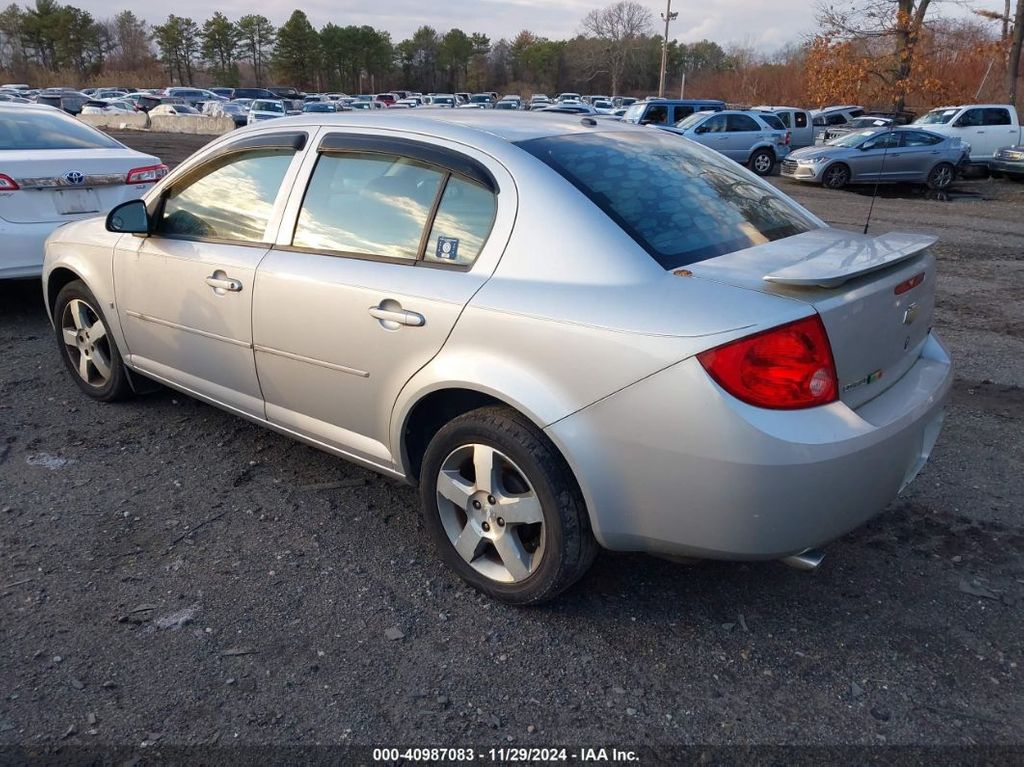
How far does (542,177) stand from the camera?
9.38 ft

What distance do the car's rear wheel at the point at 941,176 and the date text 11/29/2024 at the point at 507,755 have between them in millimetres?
18748

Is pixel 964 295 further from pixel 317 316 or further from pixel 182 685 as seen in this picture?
pixel 182 685

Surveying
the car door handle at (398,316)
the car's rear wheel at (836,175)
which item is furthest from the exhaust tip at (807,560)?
the car's rear wheel at (836,175)

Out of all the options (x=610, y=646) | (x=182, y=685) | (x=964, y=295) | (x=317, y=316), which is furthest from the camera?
(x=964, y=295)

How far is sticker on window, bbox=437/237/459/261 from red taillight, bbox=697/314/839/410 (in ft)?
3.45

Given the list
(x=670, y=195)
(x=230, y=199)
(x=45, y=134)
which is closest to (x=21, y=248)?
(x=45, y=134)

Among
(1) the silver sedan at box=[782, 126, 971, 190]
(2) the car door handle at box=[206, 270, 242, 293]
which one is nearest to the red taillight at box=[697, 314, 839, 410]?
(2) the car door handle at box=[206, 270, 242, 293]

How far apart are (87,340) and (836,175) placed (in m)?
17.3

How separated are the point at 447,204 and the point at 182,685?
6.13 feet

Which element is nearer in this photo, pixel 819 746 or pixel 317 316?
pixel 819 746

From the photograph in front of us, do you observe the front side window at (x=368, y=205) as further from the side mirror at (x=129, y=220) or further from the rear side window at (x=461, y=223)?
the side mirror at (x=129, y=220)

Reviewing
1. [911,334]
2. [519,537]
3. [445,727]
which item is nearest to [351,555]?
[519,537]

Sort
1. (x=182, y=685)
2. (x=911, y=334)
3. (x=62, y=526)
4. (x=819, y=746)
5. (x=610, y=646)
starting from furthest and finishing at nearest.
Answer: (x=62, y=526) → (x=911, y=334) → (x=610, y=646) → (x=182, y=685) → (x=819, y=746)

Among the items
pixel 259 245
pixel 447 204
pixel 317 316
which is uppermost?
pixel 447 204
